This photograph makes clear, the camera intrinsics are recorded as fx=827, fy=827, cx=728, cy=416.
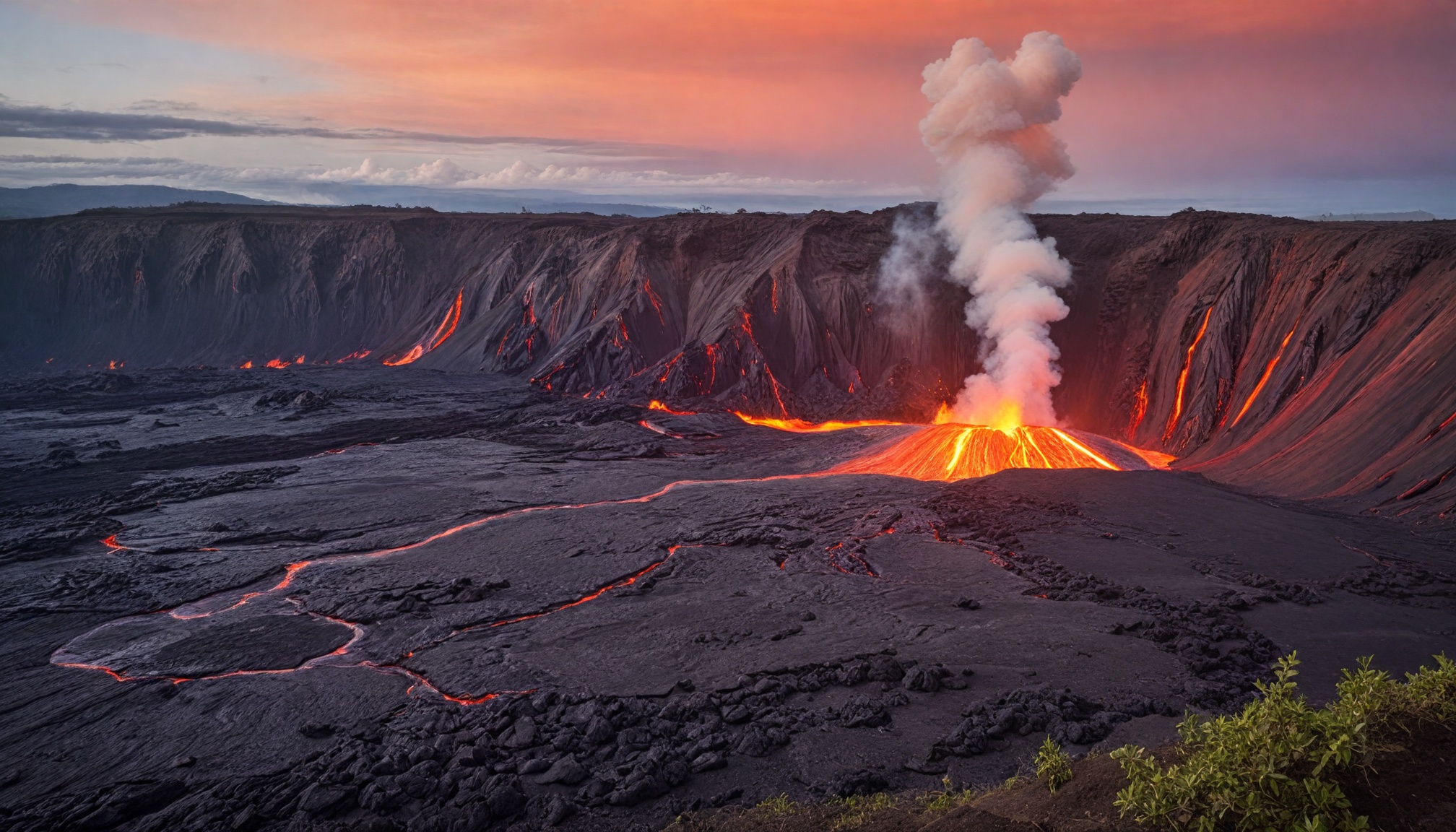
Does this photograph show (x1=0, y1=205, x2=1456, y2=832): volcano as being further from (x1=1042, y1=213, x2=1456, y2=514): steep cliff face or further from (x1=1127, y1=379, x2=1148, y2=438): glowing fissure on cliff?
(x1=1127, y1=379, x2=1148, y2=438): glowing fissure on cliff

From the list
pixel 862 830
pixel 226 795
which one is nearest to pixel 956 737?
pixel 862 830

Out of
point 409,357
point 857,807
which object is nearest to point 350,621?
point 857,807

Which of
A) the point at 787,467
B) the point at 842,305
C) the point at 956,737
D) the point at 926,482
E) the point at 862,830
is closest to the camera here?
the point at 862,830

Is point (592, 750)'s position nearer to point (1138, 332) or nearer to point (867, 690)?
point (867, 690)

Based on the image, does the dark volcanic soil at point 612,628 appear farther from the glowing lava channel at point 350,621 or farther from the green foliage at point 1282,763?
the green foliage at point 1282,763

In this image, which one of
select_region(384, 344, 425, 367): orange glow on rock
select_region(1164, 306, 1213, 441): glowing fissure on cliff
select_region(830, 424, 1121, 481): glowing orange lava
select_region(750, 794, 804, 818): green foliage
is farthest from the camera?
select_region(384, 344, 425, 367): orange glow on rock

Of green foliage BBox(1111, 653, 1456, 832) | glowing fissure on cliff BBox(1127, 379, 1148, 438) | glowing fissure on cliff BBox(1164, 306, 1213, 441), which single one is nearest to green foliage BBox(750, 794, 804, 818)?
green foliage BBox(1111, 653, 1456, 832)
